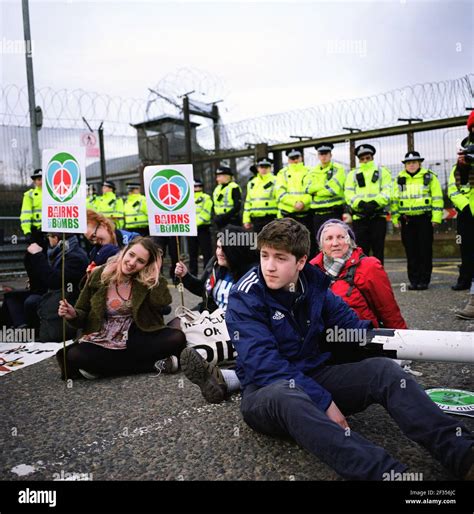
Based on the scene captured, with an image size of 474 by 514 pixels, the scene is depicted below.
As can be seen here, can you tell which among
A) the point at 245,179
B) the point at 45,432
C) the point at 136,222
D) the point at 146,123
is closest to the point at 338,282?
the point at 45,432

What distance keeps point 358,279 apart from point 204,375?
126cm

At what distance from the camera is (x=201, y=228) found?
9375 mm

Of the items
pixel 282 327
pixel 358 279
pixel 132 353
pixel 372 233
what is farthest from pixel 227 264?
pixel 372 233

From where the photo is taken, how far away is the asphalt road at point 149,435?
2.16 m

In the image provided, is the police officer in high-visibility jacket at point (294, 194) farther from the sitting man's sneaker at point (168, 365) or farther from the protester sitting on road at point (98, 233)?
the sitting man's sneaker at point (168, 365)

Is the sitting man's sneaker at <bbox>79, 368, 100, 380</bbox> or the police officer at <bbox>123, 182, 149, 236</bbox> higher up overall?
the police officer at <bbox>123, 182, 149, 236</bbox>

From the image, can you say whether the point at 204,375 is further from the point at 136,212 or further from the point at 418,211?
the point at 136,212

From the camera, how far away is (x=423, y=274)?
7.02 metres

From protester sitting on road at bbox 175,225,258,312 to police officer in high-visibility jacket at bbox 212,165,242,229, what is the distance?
4400 mm

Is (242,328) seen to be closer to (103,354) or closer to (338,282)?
(338,282)

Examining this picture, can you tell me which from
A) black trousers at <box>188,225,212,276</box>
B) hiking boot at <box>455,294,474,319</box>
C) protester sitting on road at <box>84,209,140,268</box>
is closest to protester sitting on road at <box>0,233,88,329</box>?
protester sitting on road at <box>84,209,140,268</box>

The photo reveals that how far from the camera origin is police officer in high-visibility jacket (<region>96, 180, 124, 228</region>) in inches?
404

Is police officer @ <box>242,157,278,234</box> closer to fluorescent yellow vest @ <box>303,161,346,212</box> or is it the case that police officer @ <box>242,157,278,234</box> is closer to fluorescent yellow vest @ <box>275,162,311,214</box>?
fluorescent yellow vest @ <box>275,162,311,214</box>

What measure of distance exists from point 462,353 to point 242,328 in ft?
4.17
